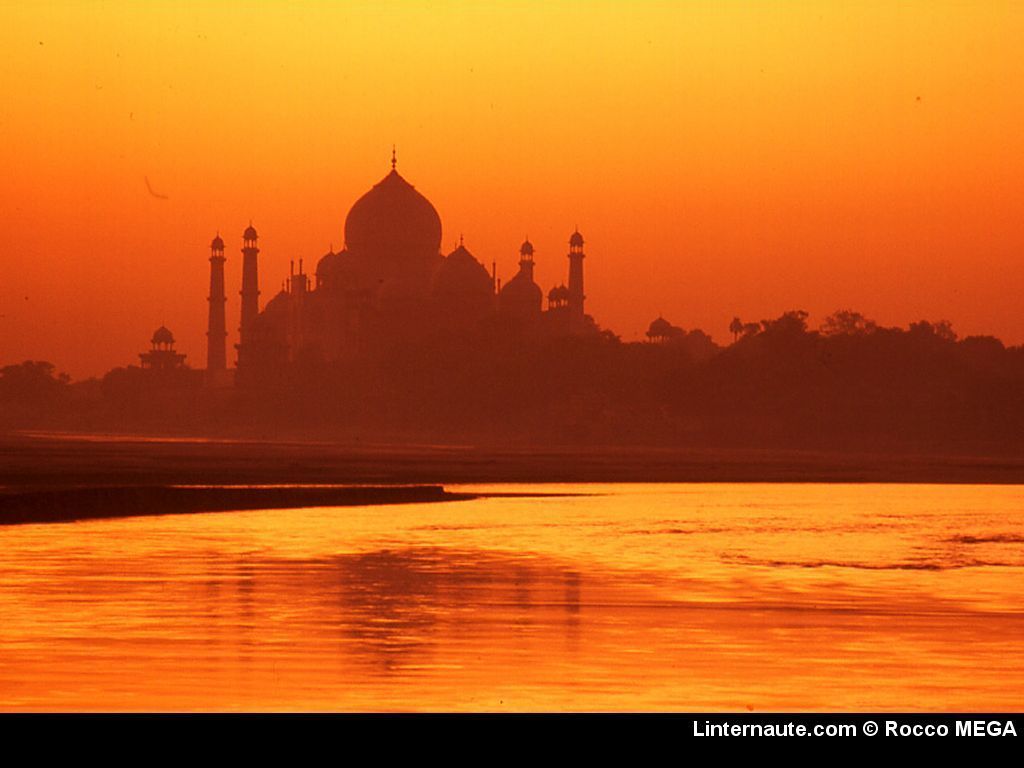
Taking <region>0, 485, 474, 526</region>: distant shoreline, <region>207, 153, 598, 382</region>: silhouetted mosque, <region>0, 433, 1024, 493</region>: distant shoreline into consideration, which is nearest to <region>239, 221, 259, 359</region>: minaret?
<region>207, 153, 598, 382</region>: silhouetted mosque

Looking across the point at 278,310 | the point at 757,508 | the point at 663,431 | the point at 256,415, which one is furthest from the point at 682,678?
the point at 278,310

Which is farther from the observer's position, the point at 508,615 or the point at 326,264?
the point at 326,264

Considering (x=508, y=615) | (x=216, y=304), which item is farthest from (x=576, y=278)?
(x=508, y=615)

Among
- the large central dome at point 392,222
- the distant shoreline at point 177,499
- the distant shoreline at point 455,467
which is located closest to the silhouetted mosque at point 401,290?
the large central dome at point 392,222

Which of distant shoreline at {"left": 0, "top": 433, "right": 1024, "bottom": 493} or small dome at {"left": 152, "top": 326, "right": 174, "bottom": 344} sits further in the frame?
small dome at {"left": 152, "top": 326, "right": 174, "bottom": 344}

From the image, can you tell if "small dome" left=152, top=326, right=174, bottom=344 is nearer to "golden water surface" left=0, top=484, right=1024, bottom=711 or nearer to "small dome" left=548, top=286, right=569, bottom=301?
"small dome" left=548, top=286, right=569, bottom=301

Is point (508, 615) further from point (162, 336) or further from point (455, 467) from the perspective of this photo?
point (162, 336)

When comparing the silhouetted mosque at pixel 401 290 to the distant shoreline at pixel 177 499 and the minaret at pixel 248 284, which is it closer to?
the minaret at pixel 248 284
